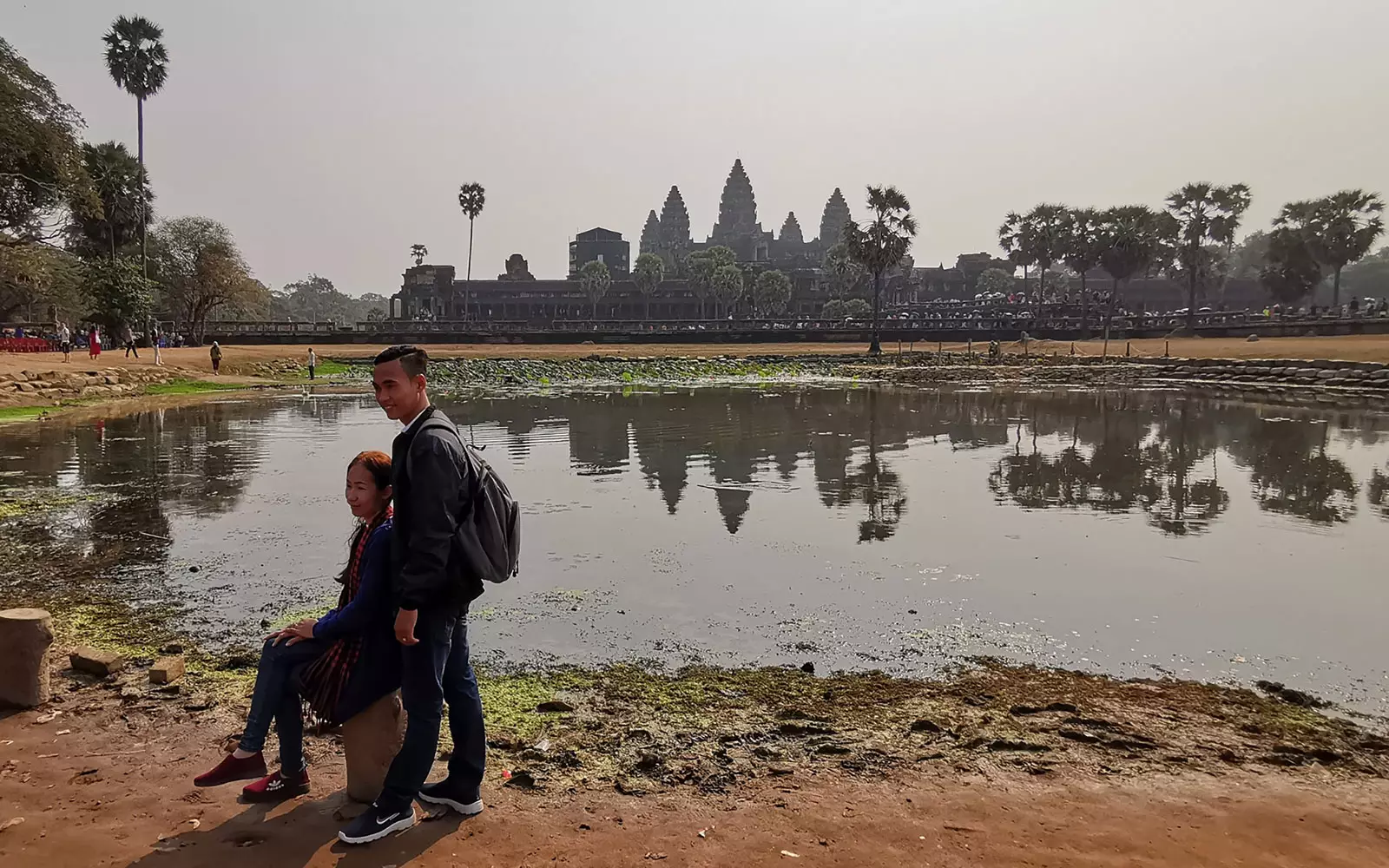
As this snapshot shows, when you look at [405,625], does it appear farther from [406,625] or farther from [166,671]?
[166,671]

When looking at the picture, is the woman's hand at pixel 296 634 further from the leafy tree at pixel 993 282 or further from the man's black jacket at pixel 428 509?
the leafy tree at pixel 993 282

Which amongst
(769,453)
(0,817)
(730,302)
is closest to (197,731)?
(0,817)

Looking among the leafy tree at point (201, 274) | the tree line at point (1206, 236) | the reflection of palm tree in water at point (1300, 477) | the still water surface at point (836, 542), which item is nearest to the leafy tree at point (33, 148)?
the still water surface at point (836, 542)

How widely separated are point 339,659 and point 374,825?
62 cm

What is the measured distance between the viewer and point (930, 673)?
17.7 feet

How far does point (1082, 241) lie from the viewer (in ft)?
240

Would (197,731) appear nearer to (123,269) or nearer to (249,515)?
(249,515)

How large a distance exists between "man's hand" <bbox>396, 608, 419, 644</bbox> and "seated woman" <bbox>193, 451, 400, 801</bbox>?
8.1 inches

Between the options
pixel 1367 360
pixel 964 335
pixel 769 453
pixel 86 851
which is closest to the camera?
pixel 86 851

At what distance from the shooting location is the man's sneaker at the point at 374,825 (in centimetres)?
322

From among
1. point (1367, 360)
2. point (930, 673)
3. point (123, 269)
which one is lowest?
point (930, 673)

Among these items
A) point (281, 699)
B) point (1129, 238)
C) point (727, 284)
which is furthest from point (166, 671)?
point (727, 284)

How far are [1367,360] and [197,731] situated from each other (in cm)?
4059

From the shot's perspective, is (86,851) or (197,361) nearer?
(86,851)
